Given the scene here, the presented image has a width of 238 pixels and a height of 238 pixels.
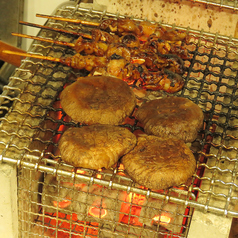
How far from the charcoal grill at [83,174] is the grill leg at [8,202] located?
0.05 meters

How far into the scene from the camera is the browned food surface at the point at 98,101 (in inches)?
96.8

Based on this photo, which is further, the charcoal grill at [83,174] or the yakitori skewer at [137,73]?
the yakitori skewer at [137,73]

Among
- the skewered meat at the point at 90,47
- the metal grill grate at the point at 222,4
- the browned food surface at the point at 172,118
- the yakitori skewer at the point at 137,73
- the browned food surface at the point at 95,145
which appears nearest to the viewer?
the browned food surface at the point at 95,145

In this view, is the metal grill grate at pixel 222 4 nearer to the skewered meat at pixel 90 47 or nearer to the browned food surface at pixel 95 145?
the skewered meat at pixel 90 47

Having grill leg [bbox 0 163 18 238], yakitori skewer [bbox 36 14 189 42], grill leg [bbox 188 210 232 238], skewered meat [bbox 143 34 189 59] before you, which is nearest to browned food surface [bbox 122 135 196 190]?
grill leg [bbox 188 210 232 238]

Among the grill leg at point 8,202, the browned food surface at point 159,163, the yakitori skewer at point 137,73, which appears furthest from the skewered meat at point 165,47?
the grill leg at point 8,202

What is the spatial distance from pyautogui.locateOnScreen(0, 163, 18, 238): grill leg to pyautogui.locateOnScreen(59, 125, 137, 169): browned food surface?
0.35 m

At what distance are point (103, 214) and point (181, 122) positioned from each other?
97 cm

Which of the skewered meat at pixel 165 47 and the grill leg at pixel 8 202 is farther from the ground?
the skewered meat at pixel 165 47

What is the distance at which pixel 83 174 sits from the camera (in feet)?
7.10

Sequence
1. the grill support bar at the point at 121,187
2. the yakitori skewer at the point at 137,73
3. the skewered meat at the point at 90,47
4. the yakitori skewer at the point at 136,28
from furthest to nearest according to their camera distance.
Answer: the yakitori skewer at the point at 136,28 < the skewered meat at the point at 90,47 < the yakitori skewer at the point at 137,73 < the grill support bar at the point at 121,187

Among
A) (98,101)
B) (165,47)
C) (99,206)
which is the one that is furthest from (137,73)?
(99,206)

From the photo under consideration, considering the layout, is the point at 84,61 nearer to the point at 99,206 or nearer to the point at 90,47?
the point at 90,47

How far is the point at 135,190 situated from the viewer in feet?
6.91
